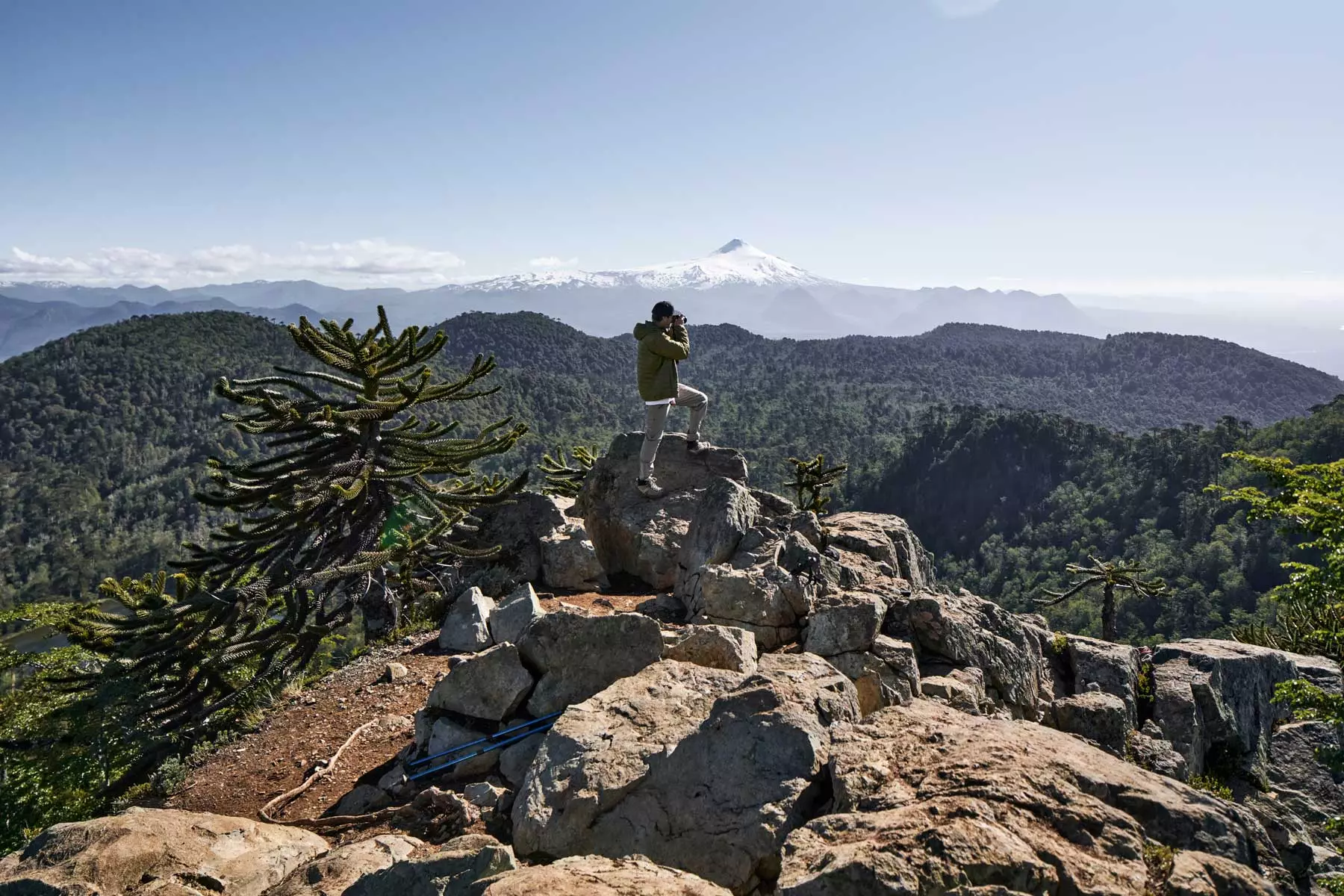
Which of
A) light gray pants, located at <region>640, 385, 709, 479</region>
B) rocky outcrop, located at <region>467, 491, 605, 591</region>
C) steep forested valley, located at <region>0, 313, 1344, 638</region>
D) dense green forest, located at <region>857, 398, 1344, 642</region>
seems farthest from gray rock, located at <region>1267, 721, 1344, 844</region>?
steep forested valley, located at <region>0, 313, 1344, 638</region>

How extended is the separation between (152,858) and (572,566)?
630cm

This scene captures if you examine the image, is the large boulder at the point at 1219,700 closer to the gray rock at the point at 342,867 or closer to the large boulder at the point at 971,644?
the large boulder at the point at 971,644

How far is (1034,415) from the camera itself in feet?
486

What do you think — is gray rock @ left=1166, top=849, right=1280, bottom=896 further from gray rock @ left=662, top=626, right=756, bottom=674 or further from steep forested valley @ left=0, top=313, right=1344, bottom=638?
steep forested valley @ left=0, top=313, right=1344, bottom=638

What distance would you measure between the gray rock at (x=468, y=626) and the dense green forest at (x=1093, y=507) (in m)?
73.0

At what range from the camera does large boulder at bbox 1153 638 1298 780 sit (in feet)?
29.9

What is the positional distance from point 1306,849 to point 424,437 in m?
11.9

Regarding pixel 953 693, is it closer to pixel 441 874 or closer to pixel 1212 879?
pixel 1212 879

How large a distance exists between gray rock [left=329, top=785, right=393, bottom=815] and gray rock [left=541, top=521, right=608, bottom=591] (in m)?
4.43

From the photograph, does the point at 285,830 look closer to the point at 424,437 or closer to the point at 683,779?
the point at 683,779

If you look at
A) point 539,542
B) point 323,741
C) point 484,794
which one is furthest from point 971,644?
point 323,741

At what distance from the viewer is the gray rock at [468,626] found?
909cm

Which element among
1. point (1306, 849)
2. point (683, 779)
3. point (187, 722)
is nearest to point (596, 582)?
point (187, 722)

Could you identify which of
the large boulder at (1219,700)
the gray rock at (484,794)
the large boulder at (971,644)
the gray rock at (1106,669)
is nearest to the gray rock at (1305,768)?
the large boulder at (1219,700)
